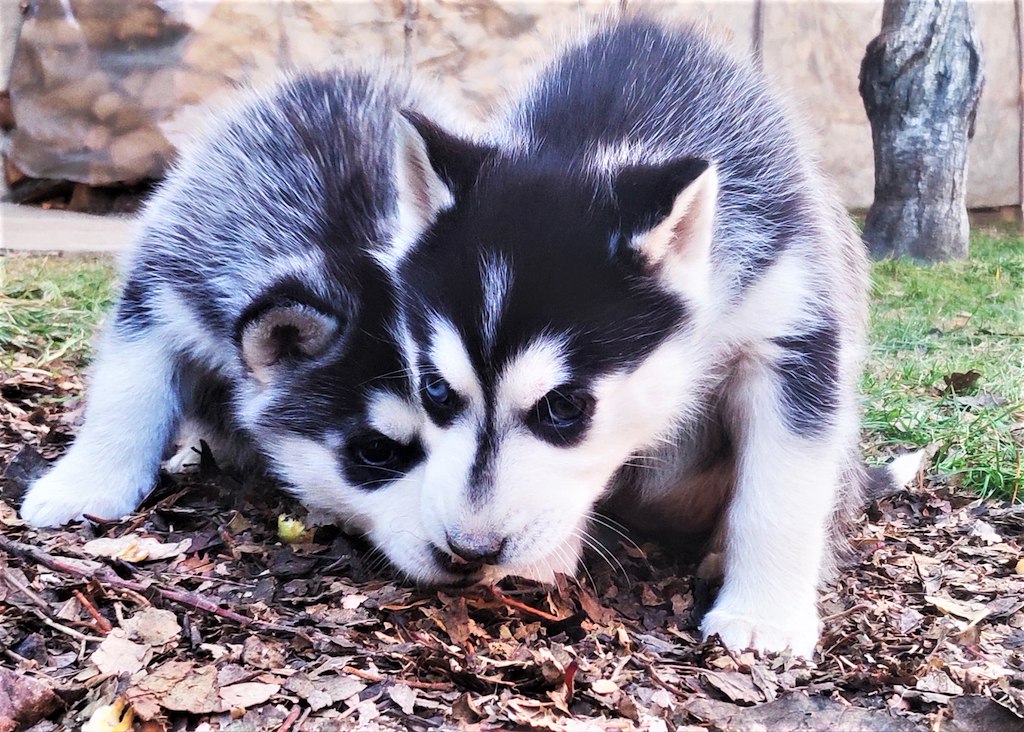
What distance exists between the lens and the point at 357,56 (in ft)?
11.1

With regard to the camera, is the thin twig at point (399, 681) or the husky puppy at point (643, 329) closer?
the thin twig at point (399, 681)

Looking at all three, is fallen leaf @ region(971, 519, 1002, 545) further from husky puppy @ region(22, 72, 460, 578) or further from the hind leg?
the hind leg

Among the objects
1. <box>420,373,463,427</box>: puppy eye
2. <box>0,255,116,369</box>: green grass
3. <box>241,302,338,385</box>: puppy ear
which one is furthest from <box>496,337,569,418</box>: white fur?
<box>0,255,116,369</box>: green grass

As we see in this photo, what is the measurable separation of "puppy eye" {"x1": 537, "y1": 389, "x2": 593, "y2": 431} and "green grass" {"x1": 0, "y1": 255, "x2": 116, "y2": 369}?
2.33 m

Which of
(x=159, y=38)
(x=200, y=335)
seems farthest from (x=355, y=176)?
(x=159, y=38)

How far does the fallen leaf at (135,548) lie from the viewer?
221 cm

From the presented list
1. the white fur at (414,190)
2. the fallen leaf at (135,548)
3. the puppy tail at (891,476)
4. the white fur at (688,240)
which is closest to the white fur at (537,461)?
the white fur at (688,240)

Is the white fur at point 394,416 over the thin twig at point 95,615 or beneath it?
over

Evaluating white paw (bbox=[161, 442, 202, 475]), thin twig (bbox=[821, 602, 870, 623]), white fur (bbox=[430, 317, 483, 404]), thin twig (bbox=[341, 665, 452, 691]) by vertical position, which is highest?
white fur (bbox=[430, 317, 483, 404])

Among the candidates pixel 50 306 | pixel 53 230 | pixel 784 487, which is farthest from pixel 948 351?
pixel 53 230

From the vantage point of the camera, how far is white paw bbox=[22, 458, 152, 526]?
2.46 meters

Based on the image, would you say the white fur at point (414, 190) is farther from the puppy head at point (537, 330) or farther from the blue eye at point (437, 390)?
the blue eye at point (437, 390)

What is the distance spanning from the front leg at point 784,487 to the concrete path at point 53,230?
11.0 feet

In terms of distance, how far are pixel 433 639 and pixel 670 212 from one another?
0.94 meters
